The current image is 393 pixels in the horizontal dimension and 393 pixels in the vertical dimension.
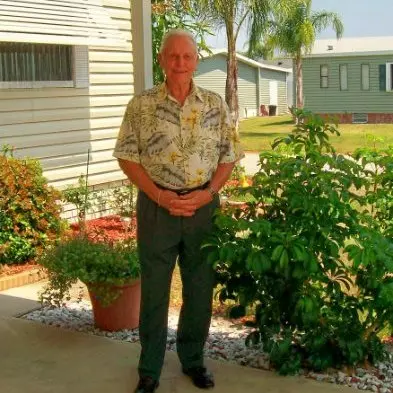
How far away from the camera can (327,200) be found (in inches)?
157

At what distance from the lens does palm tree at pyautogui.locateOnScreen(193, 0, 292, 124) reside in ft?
73.3

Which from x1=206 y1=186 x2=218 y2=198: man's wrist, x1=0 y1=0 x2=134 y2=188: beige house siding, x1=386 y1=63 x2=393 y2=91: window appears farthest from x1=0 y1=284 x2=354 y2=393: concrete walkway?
x1=386 y1=63 x2=393 y2=91: window

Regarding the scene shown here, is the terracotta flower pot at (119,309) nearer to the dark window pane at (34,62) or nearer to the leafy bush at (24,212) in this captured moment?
the leafy bush at (24,212)

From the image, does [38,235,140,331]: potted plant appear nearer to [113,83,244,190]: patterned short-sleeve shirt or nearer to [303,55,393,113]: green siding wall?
[113,83,244,190]: patterned short-sleeve shirt

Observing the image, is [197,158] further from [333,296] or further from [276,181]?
[333,296]

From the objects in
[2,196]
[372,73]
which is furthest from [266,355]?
[372,73]

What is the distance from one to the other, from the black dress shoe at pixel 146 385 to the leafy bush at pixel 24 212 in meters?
3.36

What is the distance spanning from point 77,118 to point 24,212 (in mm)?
2414

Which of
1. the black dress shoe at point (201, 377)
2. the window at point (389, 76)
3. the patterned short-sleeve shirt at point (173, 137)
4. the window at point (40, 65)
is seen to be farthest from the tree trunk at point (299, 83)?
the patterned short-sleeve shirt at point (173, 137)

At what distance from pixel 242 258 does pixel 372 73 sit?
34.3 metres

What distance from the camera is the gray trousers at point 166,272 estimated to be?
3945 mm

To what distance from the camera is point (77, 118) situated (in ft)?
31.0

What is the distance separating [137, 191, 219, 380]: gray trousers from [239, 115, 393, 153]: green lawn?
15940mm

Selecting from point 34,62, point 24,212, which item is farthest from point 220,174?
point 34,62
